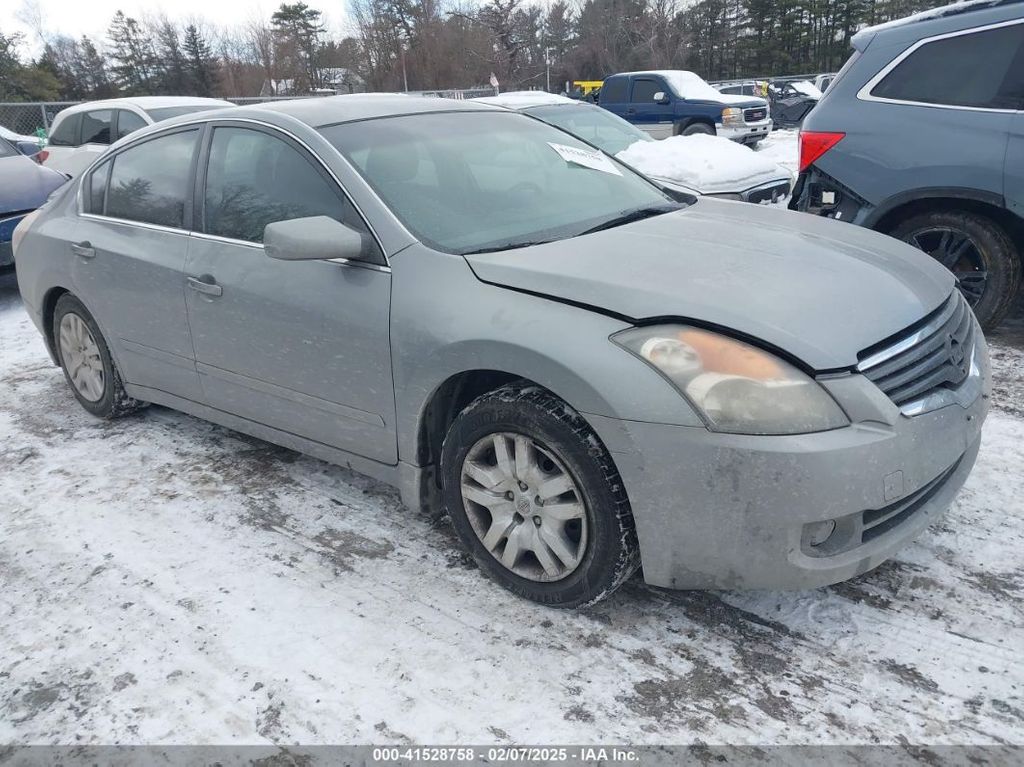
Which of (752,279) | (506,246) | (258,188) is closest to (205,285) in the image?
(258,188)

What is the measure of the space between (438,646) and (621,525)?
0.70 metres

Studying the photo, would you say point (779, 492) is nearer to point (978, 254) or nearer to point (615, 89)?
point (978, 254)

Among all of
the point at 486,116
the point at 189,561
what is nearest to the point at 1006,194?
Result: the point at 486,116

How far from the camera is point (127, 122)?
387 inches

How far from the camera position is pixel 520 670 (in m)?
2.30

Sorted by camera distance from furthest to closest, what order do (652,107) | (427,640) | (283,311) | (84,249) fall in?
(652,107) < (84,249) < (283,311) < (427,640)

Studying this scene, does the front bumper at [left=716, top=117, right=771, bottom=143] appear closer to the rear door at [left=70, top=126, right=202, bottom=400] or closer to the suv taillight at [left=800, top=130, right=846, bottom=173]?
the suv taillight at [left=800, top=130, right=846, bottom=173]

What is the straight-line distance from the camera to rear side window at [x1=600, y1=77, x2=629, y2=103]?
58.1ft

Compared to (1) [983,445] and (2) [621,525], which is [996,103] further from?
(2) [621,525]

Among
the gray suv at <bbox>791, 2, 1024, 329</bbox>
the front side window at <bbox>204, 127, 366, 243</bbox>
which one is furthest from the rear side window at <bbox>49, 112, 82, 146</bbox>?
the gray suv at <bbox>791, 2, 1024, 329</bbox>

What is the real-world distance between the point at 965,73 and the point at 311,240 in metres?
4.01

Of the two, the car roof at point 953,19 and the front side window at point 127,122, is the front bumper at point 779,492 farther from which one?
the front side window at point 127,122

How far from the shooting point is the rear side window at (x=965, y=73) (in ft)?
14.2

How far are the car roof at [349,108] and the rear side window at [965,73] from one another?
107 inches
